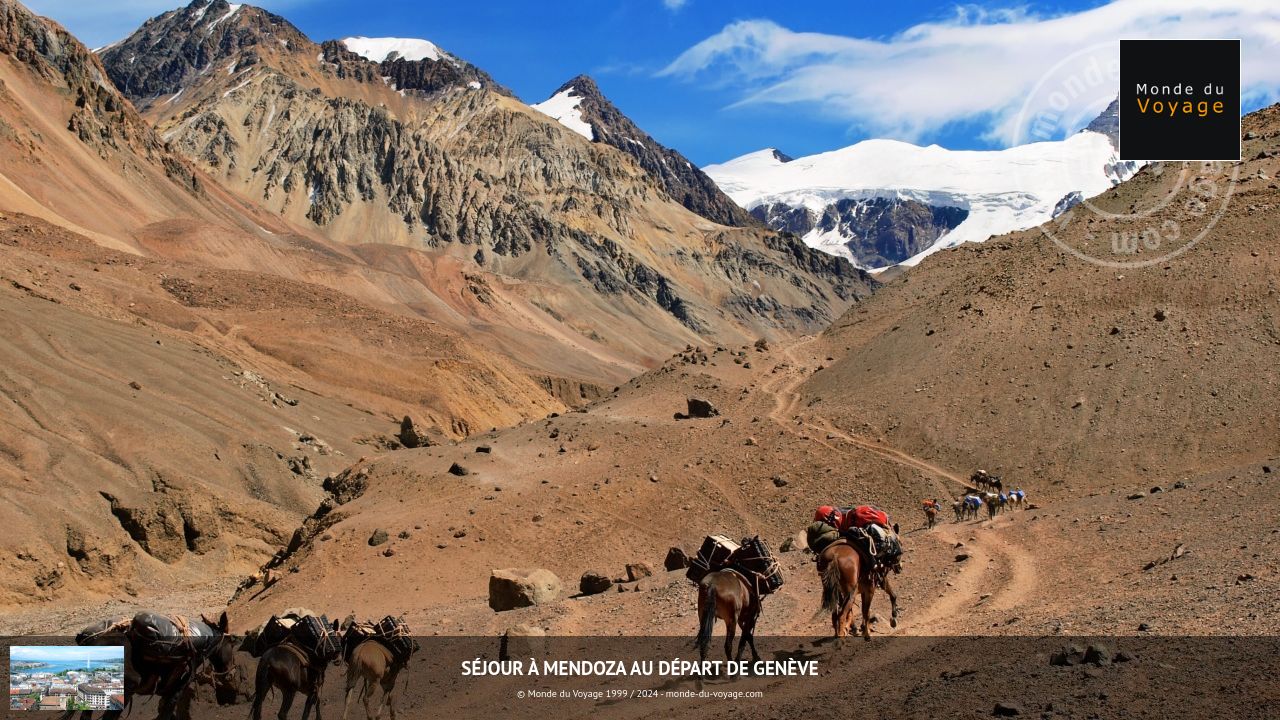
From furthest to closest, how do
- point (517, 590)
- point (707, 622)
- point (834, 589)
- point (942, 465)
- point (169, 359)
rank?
point (169, 359), point (942, 465), point (517, 590), point (834, 589), point (707, 622)

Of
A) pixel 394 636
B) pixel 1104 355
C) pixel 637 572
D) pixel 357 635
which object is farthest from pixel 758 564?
pixel 1104 355

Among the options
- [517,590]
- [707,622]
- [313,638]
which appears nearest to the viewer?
[313,638]

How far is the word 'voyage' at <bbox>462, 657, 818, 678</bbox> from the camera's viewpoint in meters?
14.9

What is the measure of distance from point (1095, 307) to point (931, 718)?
27.9 meters

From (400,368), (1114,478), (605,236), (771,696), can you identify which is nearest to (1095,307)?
(1114,478)

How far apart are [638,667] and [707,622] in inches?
88.9

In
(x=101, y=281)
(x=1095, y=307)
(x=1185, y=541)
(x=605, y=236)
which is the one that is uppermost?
(x=605, y=236)

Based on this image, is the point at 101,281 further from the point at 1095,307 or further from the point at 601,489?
the point at 1095,307

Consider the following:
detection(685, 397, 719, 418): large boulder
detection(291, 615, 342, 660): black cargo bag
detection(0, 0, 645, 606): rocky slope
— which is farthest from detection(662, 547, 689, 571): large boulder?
detection(0, 0, 645, 606): rocky slope

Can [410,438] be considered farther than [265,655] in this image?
Yes

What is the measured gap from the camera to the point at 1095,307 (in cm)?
3616

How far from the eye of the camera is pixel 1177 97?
35.2 meters

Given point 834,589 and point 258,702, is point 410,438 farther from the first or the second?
point 834,589

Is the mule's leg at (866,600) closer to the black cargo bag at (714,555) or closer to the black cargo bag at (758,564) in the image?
the black cargo bag at (758,564)
